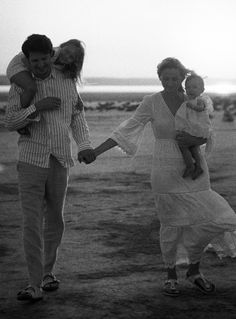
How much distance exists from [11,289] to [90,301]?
27.5 inches

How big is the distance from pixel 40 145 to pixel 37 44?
72 cm

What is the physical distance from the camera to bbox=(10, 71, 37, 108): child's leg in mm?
4949

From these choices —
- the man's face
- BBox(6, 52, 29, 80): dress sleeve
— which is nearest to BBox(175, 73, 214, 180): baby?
the man's face

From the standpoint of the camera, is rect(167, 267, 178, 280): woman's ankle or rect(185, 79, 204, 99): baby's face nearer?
rect(185, 79, 204, 99): baby's face

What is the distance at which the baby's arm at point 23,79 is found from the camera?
4.95 m

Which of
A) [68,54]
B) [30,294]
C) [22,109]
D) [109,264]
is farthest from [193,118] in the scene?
[30,294]

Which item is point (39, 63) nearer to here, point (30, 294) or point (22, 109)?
point (22, 109)

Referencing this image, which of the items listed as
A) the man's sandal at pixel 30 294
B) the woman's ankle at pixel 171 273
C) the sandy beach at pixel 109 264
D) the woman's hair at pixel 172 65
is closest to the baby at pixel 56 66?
the woman's hair at pixel 172 65

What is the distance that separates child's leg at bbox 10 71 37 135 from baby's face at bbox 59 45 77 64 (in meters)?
0.32

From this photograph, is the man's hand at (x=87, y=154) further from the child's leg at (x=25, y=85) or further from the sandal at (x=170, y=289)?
the sandal at (x=170, y=289)

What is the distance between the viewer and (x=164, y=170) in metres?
5.37

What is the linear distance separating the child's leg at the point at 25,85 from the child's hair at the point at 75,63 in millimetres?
336

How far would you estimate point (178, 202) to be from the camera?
5336mm

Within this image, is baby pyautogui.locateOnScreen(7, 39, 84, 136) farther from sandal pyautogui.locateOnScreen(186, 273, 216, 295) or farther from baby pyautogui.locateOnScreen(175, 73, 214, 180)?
sandal pyautogui.locateOnScreen(186, 273, 216, 295)
